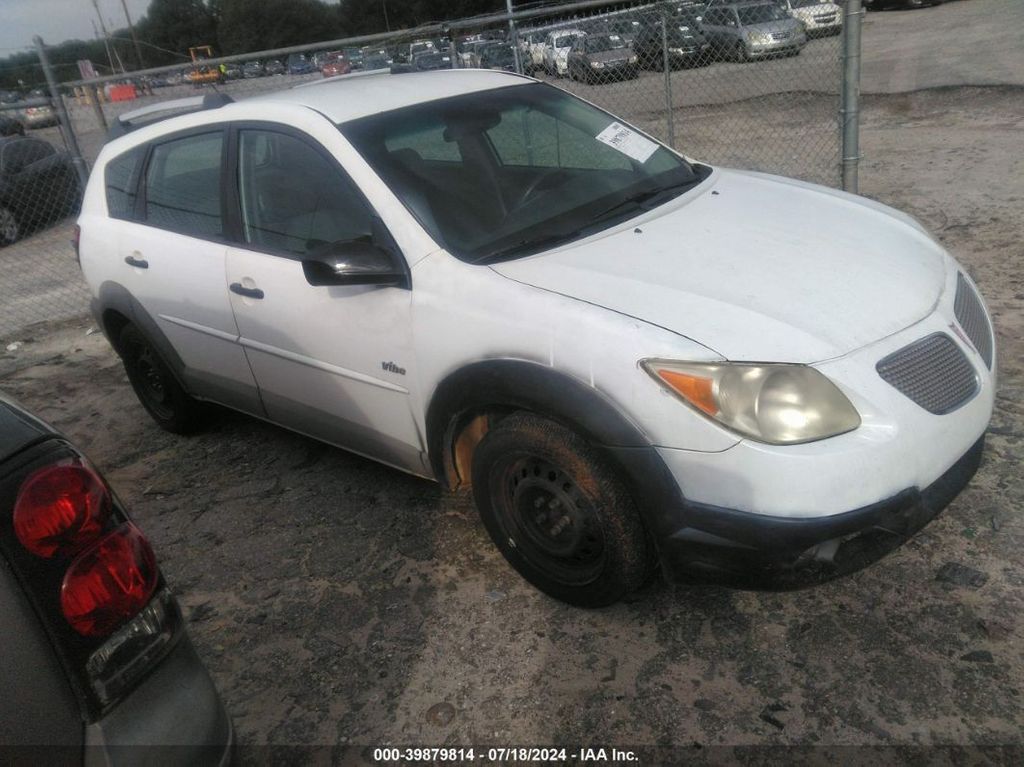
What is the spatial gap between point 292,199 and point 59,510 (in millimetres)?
2062

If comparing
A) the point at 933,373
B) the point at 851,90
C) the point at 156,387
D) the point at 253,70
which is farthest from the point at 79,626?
the point at 253,70

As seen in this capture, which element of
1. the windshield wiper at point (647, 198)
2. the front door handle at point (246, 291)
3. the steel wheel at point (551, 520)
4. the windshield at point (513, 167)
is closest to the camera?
the steel wheel at point (551, 520)

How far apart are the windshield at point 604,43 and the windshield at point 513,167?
Result: 12.2 feet

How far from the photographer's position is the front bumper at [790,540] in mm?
2199

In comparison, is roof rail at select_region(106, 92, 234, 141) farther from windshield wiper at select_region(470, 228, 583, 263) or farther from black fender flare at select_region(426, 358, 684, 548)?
black fender flare at select_region(426, 358, 684, 548)

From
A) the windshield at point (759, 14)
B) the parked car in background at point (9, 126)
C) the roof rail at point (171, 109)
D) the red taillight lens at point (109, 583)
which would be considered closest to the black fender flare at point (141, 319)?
the roof rail at point (171, 109)

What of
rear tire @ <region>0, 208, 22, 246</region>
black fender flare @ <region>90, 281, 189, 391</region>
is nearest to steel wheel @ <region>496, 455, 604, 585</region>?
black fender flare @ <region>90, 281, 189, 391</region>

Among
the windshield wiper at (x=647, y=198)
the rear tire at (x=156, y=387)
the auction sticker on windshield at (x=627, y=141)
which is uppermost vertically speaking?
the auction sticker on windshield at (x=627, y=141)

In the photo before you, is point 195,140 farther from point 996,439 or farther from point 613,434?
point 996,439

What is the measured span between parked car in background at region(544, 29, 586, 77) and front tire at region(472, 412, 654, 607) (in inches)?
220

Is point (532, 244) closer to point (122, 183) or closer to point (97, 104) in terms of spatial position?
point (122, 183)

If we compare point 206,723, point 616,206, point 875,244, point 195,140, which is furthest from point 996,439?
point 195,140

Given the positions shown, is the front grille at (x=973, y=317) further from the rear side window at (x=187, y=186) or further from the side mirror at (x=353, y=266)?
the rear side window at (x=187, y=186)

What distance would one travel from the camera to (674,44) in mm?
7031
